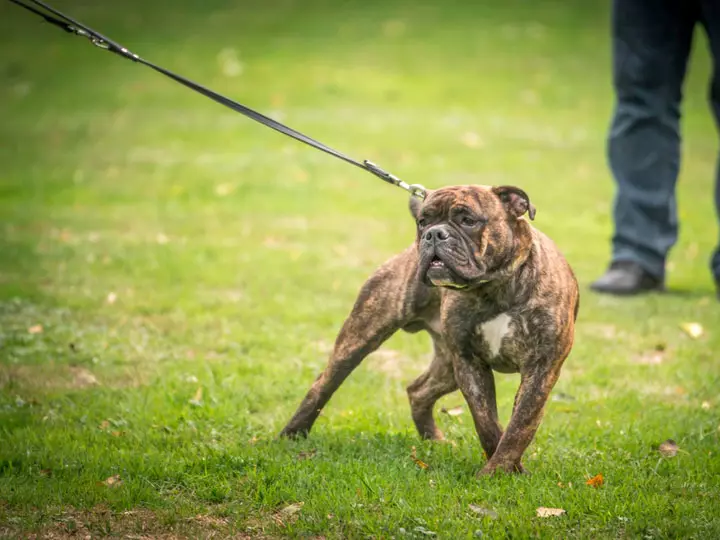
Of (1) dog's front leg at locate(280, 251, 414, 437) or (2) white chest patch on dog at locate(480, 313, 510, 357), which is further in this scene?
(1) dog's front leg at locate(280, 251, 414, 437)

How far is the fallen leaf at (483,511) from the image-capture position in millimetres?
5020

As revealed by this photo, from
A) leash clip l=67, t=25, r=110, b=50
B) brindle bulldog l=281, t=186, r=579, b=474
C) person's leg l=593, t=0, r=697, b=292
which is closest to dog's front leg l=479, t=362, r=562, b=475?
brindle bulldog l=281, t=186, r=579, b=474

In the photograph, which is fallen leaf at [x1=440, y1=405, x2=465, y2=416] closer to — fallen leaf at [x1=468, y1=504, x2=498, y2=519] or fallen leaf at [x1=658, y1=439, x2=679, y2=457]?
fallen leaf at [x1=658, y1=439, x2=679, y2=457]

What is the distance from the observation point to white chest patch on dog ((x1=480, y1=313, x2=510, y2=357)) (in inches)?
212

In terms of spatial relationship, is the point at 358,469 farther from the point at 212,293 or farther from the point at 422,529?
the point at 212,293

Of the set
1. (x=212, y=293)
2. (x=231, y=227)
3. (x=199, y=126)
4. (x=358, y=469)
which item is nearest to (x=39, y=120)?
(x=199, y=126)

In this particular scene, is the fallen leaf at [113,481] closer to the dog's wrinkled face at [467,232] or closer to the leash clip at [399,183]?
the dog's wrinkled face at [467,232]

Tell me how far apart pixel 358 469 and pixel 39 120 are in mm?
14657

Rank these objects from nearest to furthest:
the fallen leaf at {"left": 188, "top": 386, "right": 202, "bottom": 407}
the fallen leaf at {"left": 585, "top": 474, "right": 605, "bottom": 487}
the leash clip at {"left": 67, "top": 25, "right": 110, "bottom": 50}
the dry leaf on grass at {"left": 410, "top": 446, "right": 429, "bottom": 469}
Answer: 1. the fallen leaf at {"left": 585, "top": 474, "right": 605, "bottom": 487}
2. the dry leaf on grass at {"left": 410, "top": 446, "right": 429, "bottom": 469}
3. the leash clip at {"left": 67, "top": 25, "right": 110, "bottom": 50}
4. the fallen leaf at {"left": 188, "top": 386, "right": 202, "bottom": 407}

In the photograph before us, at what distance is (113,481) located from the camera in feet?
18.2

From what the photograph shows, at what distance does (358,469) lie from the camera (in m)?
5.61

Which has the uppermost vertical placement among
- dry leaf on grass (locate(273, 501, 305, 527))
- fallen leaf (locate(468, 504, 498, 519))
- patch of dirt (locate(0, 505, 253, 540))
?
fallen leaf (locate(468, 504, 498, 519))

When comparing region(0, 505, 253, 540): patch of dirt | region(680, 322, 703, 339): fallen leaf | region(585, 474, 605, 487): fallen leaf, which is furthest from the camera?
region(680, 322, 703, 339): fallen leaf

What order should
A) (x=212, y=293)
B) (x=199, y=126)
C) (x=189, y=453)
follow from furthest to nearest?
(x=199, y=126)
(x=212, y=293)
(x=189, y=453)
